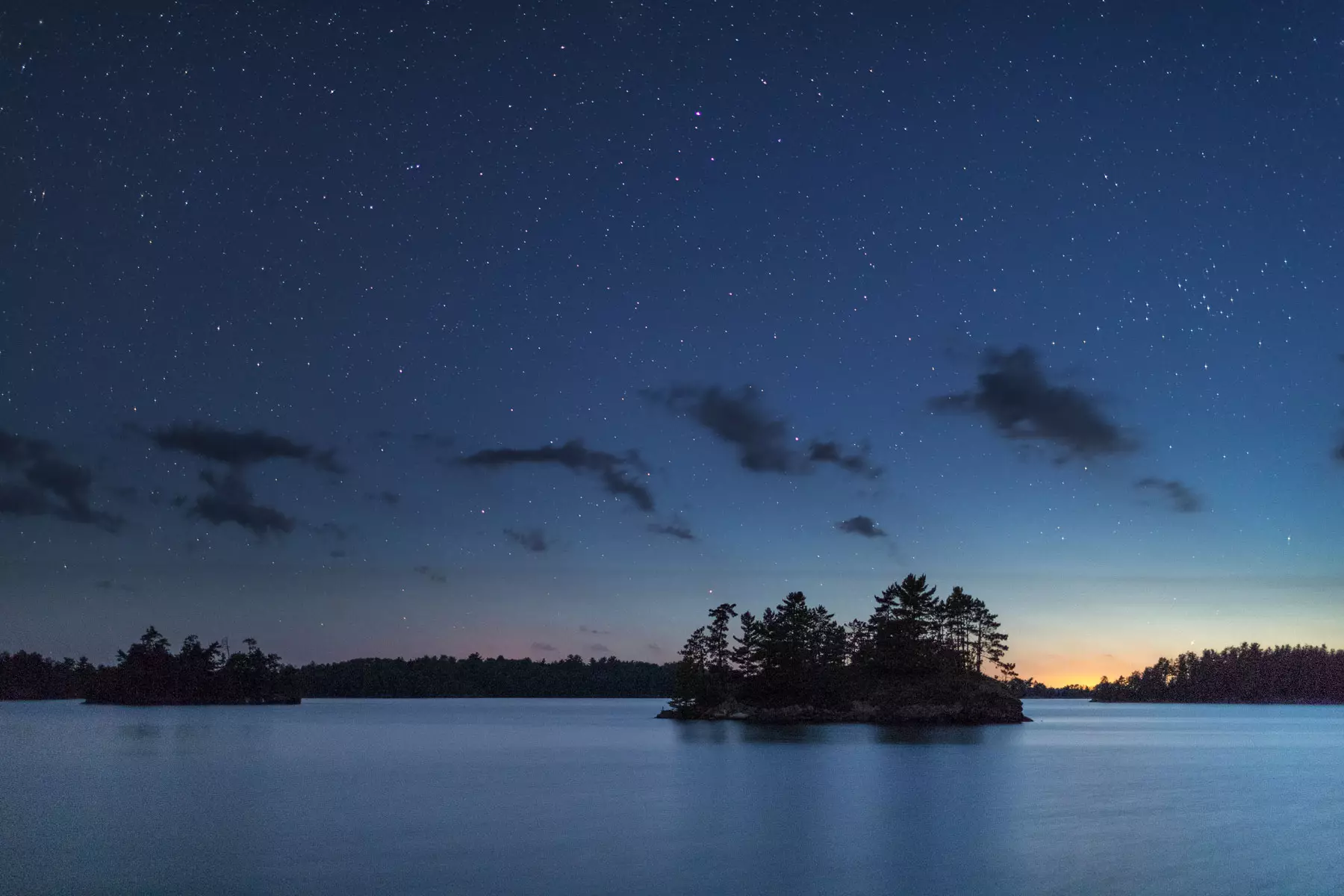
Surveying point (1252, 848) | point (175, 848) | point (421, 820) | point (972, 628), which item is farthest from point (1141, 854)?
point (972, 628)

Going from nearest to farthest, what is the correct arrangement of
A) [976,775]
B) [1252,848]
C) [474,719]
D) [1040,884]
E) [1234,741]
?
[1040,884]
[1252,848]
[976,775]
[1234,741]
[474,719]

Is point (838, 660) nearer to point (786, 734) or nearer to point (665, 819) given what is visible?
point (786, 734)

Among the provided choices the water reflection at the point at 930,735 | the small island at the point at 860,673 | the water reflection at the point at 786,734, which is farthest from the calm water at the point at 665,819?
the small island at the point at 860,673

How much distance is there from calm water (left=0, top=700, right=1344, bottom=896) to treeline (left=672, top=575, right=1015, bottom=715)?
37.8 metres

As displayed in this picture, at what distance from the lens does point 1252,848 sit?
117 ft

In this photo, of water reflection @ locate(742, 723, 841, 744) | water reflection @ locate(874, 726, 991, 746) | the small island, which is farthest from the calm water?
the small island

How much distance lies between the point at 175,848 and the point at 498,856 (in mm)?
10997

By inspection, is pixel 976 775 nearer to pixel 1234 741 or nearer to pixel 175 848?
pixel 175 848

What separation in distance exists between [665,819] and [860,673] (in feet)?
308

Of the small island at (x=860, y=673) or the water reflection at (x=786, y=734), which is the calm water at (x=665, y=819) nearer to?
the water reflection at (x=786, y=734)

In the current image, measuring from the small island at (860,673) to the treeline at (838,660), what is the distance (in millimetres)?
103

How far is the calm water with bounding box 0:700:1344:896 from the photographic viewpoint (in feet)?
94.6

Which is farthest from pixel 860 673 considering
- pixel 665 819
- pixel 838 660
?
pixel 665 819

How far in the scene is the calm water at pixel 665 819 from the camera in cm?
2883
